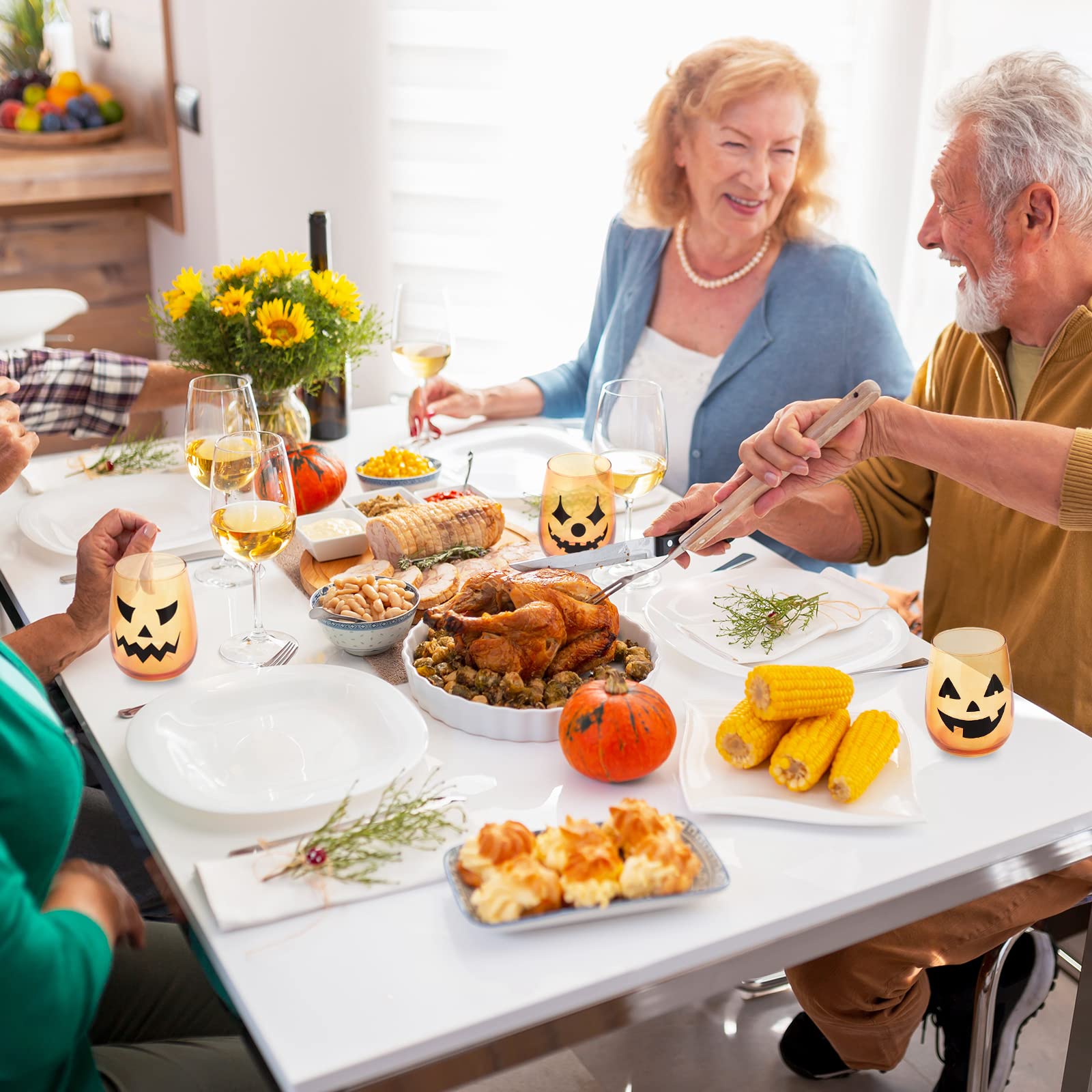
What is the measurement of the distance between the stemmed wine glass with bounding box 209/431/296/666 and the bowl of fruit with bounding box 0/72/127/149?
98.9 inches

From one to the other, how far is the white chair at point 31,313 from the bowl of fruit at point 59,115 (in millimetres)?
788

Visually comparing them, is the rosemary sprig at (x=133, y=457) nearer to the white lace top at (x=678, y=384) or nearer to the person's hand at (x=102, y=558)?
the person's hand at (x=102, y=558)

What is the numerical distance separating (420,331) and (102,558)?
2.60 ft

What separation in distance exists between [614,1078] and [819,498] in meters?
0.99

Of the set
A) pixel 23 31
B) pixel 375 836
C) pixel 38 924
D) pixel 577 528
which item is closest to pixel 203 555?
pixel 577 528

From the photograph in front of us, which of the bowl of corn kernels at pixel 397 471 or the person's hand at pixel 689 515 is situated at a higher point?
the person's hand at pixel 689 515

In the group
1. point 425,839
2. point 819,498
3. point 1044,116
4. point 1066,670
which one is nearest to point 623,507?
point 819,498

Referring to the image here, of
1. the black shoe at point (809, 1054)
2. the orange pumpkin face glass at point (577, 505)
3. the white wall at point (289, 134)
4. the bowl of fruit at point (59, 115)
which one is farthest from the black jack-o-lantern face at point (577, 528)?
the bowl of fruit at point (59, 115)

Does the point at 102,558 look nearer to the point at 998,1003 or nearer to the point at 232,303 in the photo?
the point at 232,303

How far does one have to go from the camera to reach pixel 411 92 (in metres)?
3.16

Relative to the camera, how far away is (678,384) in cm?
241

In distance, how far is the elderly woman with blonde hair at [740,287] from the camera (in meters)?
2.29

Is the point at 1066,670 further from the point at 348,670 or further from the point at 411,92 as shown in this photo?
the point at 411,92

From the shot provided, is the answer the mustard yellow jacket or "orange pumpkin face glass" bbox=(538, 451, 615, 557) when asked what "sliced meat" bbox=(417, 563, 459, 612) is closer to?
"orange pumpkin face glass" bbox=(538, 451, 615, 557)
